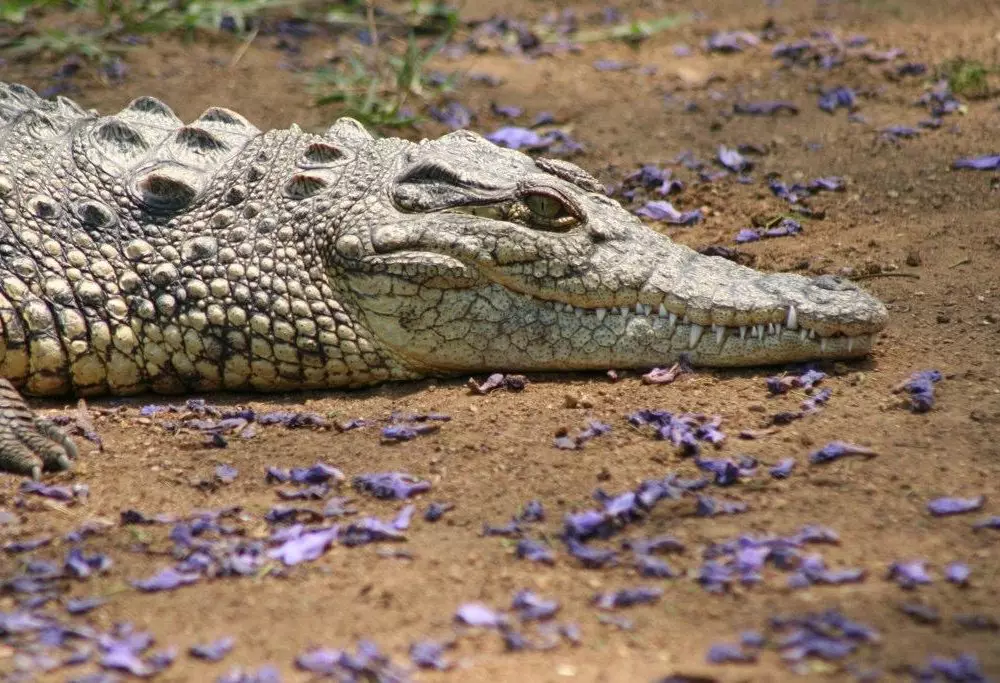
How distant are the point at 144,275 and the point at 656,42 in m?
5.78

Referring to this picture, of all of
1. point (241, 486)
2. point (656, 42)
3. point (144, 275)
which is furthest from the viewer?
point (656, 42)

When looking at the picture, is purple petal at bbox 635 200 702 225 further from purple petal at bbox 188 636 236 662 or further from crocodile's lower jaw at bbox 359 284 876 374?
purple petal at bbox 188 636 236 662

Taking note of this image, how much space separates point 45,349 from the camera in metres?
5.62

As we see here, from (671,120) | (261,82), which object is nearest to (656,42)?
(671,120)

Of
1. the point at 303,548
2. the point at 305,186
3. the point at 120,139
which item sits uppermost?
the point at 120,139

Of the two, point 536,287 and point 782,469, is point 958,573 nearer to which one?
point 782,469

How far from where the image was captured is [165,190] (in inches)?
227

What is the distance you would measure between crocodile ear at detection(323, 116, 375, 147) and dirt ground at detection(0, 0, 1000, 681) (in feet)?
3.82

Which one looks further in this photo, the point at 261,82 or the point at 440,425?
the point at 261,82

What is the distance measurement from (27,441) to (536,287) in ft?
6.97

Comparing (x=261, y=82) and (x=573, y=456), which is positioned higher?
(x=261, y=82)

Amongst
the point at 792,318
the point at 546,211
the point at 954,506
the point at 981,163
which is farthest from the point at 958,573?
the point at 981,163

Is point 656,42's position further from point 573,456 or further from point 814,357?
point 573,456

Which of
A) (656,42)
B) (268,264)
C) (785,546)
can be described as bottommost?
(785,546)
